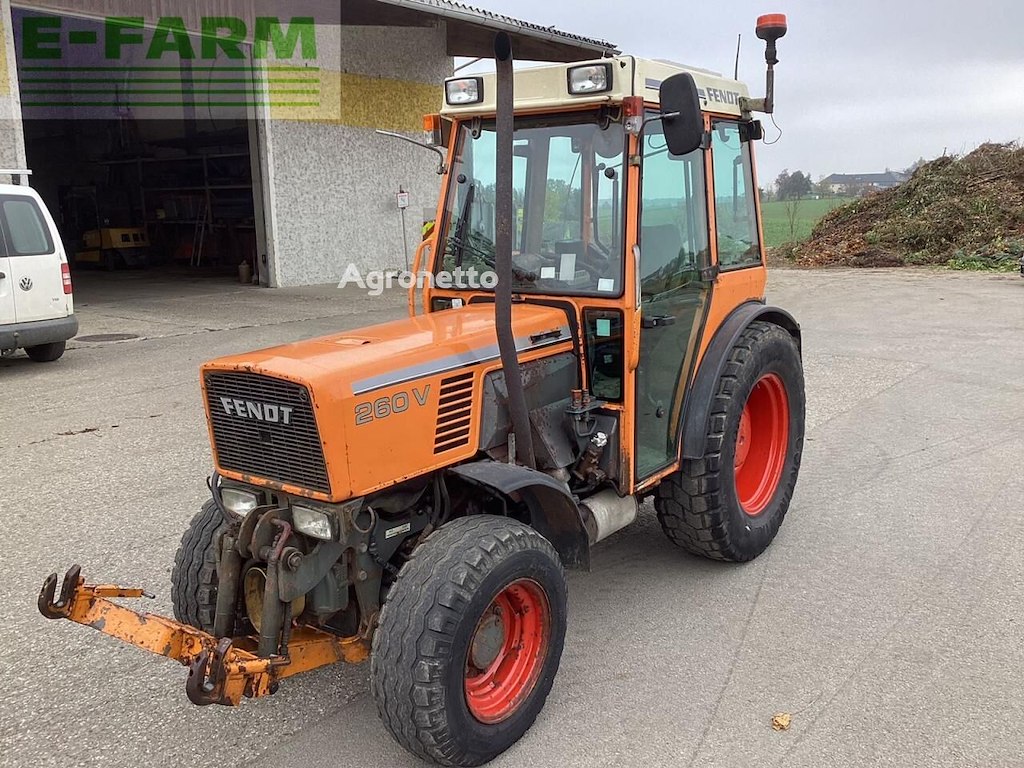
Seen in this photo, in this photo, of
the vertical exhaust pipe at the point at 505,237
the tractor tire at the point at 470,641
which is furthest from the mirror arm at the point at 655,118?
the tractor tire at the point at 470,641

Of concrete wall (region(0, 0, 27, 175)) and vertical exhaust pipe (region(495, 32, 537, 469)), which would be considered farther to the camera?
concrete wall (region(0, 0, 27, 175))

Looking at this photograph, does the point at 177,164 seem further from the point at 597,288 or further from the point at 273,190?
the point at 597,288

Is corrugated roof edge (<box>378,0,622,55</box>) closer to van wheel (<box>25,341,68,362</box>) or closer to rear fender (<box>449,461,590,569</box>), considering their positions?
van wheel (<box>25,341,68,362</box>)

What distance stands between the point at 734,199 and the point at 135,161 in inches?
829

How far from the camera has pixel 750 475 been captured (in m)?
4.63

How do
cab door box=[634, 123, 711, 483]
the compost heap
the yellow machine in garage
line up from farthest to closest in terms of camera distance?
the yellow machine in garage < the compost heap < cab door box=[634, 123, 711, 483]

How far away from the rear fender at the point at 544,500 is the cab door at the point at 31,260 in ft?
24.5

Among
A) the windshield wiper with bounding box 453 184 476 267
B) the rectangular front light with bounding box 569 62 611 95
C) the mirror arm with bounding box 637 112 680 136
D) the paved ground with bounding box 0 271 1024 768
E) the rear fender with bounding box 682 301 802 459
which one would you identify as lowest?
the paved ground with bounding box 0 271 1024 768

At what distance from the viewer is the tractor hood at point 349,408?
271 centimetres

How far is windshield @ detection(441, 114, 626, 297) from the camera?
3.51 meters

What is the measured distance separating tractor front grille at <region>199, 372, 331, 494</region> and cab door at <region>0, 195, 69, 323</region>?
697cm

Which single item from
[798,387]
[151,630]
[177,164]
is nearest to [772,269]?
[177,164]

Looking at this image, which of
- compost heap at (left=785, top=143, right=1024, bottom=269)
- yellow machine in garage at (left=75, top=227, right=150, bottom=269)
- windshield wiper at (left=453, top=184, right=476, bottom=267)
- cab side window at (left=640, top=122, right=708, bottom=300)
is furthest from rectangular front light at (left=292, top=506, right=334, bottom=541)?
yellow machine in garage at (left=75, top=227, right=150, bottom=269)

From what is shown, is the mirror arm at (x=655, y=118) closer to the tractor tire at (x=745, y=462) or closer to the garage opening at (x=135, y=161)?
the tractor tire at (x=745, y=462)
